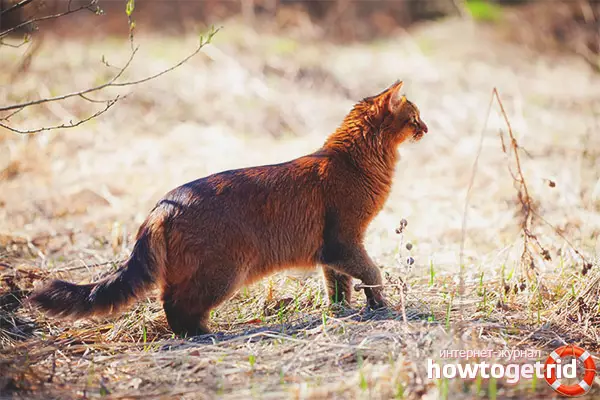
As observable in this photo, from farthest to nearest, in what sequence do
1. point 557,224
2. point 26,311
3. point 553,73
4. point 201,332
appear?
point 553,73 → point 557,224 → point 26,311 → point 201,332

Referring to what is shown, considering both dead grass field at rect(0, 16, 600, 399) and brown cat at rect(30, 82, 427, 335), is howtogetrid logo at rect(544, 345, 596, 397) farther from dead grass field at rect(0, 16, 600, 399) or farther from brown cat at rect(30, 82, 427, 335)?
brown cat at rect(30, 82, 427, 335)

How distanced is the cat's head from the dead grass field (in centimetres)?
87

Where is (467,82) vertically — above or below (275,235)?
above

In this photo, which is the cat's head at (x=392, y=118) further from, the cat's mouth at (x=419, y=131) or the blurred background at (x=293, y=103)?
the blurred background at (x=293, y=103)

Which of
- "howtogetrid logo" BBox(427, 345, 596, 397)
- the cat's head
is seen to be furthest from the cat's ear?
"howtogetrid logo" BBox(427, 345, 596, 397)

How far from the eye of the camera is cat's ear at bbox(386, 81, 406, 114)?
4320 mm

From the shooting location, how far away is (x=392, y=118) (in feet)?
14.7

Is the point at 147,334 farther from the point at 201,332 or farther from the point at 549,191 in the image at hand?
the point at 549,191

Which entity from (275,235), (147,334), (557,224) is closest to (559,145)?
(557,224)

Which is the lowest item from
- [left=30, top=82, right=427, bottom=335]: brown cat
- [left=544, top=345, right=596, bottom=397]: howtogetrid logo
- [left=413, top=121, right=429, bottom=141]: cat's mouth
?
[left=544, top=345, right=596, bottom=397]: howtogetrid logo

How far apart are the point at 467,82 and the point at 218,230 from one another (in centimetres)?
851

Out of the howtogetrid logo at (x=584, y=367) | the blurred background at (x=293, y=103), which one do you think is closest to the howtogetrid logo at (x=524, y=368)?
the howtogetrid logo at (x=584, y=367)

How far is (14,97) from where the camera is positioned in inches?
343

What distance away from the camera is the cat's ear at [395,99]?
432 cm
